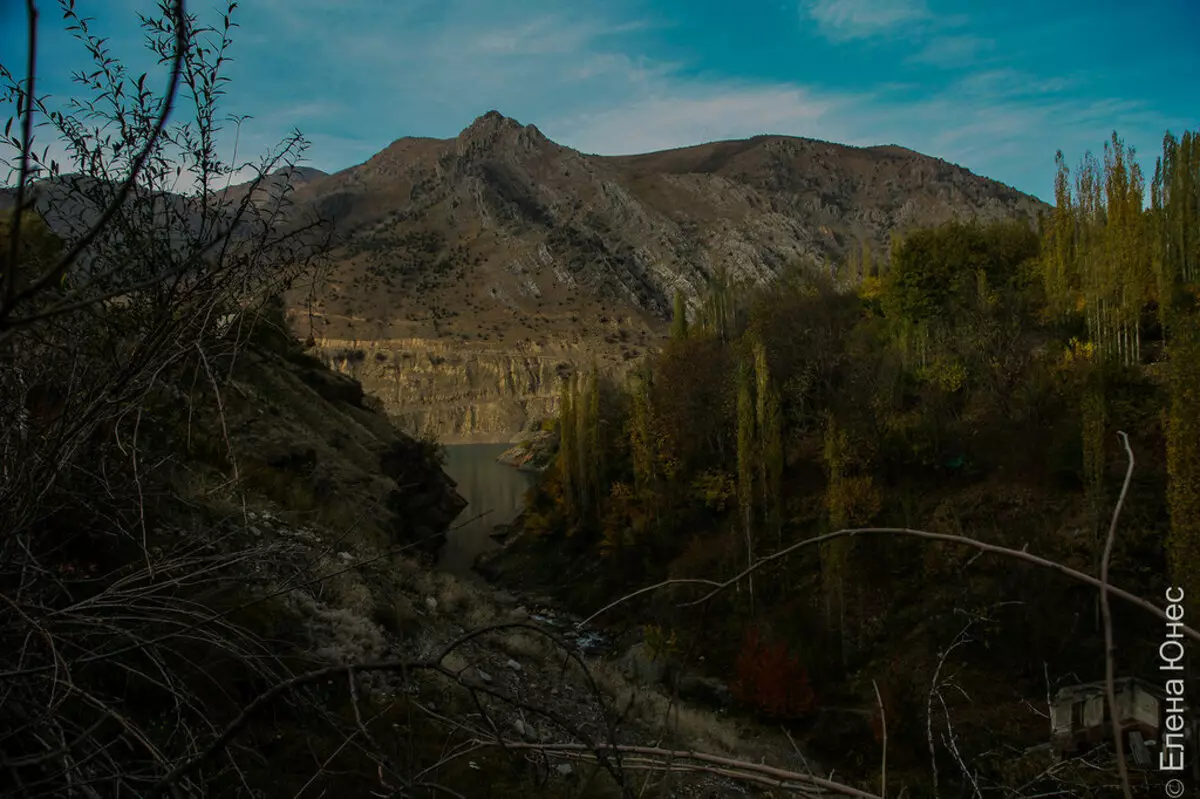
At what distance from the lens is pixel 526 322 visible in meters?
111

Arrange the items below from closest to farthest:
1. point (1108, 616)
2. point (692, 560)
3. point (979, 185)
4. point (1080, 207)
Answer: point (1108, 616) → point (692, 560) → point (1080, 207) → point (979, 185)

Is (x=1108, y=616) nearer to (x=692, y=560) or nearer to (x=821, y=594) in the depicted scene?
(x=821, y=594)

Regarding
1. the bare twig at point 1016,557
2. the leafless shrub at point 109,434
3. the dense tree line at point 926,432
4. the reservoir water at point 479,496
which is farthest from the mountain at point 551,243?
the bare twig at point 1016,557

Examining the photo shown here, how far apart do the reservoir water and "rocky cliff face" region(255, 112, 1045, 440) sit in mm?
11876

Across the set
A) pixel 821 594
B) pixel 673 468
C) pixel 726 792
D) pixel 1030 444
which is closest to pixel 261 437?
pixel 726 792

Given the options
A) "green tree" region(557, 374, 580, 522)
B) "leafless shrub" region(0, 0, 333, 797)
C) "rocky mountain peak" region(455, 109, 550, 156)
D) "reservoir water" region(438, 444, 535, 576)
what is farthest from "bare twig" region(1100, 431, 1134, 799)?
"rocky mountain peak" region(455, 109, 550, 156)

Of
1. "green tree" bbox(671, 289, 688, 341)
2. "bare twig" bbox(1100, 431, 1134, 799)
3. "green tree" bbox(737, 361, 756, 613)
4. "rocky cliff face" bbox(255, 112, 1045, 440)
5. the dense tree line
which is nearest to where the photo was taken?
"bare twig" bbox(1100, 431, 1134, 799)

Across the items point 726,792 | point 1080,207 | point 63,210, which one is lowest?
point 726,792

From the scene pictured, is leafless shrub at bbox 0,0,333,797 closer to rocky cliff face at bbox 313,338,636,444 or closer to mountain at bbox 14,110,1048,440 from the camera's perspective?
mountain at bbox 14,110,1048,440

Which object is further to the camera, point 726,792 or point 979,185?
point 979,185

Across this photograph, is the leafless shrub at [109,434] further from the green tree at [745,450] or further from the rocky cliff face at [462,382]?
the rocky cliff face at [462,382]

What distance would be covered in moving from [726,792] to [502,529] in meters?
27.9

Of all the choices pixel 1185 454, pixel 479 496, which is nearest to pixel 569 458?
pixel 479 496

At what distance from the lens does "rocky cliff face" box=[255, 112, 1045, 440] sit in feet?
319
